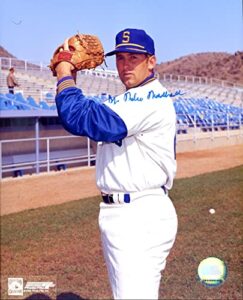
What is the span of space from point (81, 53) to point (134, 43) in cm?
21

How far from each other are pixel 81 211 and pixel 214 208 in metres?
1.39

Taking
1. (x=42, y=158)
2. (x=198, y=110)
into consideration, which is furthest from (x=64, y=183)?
(x=198, y=110)

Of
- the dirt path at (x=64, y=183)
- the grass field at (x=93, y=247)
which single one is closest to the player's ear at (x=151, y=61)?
the grass field at (x=93, y=247)

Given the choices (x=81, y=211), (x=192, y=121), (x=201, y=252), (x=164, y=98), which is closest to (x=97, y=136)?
(x=164, y=98)

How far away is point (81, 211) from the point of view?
231 inches

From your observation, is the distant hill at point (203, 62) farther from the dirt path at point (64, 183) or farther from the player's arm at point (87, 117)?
the player's arm at point (87, 117)

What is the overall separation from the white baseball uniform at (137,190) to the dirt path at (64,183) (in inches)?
133

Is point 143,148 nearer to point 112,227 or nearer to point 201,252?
point 112,227

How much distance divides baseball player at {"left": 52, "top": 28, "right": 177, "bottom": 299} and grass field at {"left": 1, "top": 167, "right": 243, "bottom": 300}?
131 centimetres

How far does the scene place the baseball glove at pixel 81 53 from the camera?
6.67 feet

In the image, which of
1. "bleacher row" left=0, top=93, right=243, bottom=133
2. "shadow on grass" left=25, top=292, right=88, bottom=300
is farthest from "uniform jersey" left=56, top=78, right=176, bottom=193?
"bleacher row" left=0, top=93, right=243, bottom=133

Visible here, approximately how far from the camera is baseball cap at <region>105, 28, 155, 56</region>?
2037mm

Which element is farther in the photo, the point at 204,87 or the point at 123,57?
the point at 204,87

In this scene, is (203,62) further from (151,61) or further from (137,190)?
(137,190)
